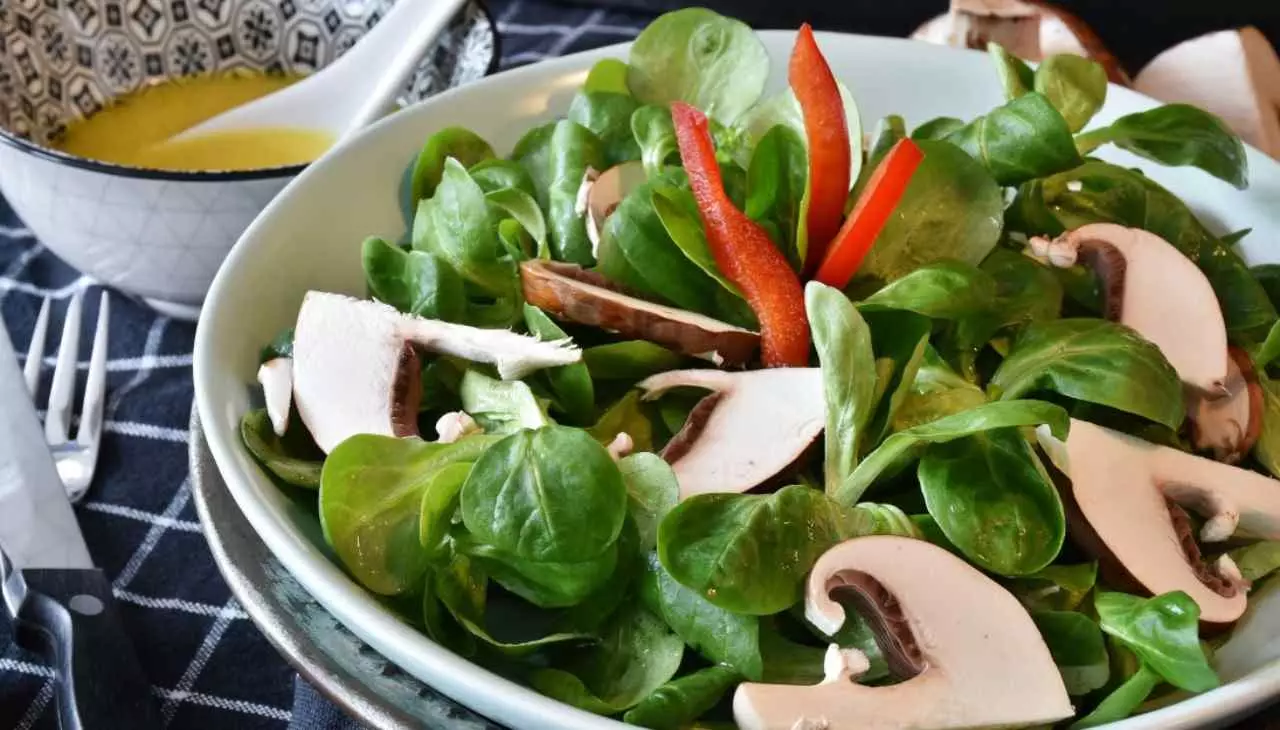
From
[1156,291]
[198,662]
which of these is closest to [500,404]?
[198,662]

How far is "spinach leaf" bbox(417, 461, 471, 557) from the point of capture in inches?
19.5

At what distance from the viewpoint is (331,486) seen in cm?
50

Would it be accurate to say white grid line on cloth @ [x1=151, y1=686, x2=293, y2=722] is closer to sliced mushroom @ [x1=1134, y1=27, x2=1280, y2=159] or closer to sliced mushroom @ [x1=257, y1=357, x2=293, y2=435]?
sliced mushroom @ [x1=257, y1=357, x2=293, y2=435]

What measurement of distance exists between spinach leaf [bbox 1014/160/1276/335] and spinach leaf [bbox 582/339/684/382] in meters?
0.25

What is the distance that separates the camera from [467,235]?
64 cm

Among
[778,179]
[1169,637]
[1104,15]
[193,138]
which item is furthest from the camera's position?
[1104,15]

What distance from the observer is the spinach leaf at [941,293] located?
1.83 feet

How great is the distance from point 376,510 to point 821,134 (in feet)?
0.97

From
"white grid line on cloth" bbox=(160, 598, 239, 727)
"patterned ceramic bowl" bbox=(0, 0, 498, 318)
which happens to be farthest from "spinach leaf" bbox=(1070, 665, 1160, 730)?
"patterned ceramic bowl" bbox=(0, 0, 498, 318)

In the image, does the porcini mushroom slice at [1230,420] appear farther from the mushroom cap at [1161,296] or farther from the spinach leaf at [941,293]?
Answer: the spinach leaf at [941,293]

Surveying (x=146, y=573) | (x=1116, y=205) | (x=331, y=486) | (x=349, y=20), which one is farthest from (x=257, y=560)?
(x=349, y=20)

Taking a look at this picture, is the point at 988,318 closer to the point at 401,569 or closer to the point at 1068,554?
A: the point at 1068,554

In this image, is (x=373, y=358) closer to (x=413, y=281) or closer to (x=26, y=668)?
(x=413, y=281)

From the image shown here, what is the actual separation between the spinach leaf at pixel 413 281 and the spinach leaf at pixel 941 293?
0.22 m
